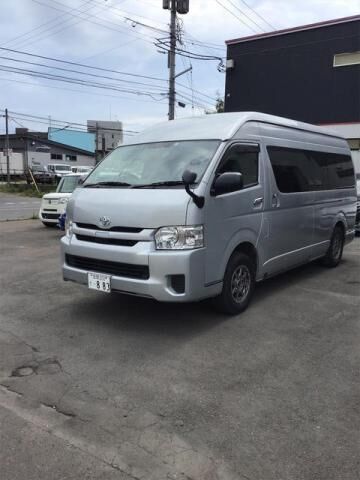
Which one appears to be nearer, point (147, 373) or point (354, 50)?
point (147, 373)

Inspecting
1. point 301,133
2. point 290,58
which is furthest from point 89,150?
point 301,133

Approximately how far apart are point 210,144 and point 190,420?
3046 mm

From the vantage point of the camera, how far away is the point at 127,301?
233 inches

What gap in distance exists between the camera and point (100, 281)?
4902 millimetres

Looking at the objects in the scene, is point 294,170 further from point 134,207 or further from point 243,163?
point 134,207

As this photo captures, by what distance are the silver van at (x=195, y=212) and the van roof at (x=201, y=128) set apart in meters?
0.02

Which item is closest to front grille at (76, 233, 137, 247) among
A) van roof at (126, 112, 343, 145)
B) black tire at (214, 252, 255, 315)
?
black tire at (214, 252, 255, 315)

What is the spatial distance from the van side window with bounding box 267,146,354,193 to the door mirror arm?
1793 millimetres

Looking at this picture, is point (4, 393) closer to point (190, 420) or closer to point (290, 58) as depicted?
point (190, 420)

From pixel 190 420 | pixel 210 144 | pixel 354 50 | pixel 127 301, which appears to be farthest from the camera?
Answer: pixel 354 50

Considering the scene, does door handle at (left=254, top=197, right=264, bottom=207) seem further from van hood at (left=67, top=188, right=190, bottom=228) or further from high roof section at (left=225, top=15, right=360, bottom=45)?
high roof section at (left=225, top=15, right=360, bottom=45)

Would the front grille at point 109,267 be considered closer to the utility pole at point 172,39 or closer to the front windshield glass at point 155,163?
the front windshield glass at point 155,163

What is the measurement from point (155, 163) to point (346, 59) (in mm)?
15425

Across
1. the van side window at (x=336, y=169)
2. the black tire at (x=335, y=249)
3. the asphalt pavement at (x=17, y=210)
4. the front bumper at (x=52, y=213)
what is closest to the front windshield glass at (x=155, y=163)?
the van side window at (x=336, y=169)
